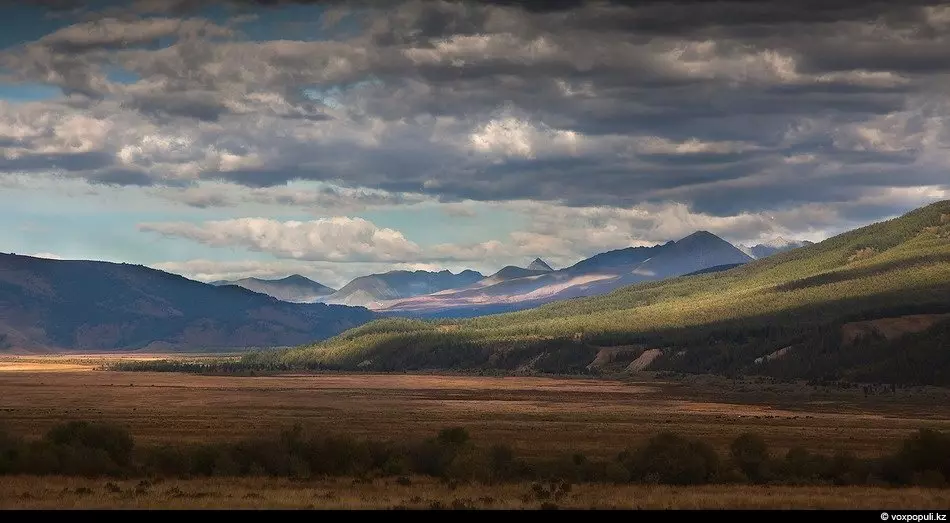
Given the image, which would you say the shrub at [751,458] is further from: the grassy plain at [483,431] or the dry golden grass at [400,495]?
the dry golden grass at [400,495]

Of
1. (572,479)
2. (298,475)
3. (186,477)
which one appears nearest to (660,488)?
(572,479)

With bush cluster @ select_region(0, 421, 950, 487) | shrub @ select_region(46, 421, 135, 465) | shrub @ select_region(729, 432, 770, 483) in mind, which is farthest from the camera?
shrub @ select_region(46, 421, 135, 465)

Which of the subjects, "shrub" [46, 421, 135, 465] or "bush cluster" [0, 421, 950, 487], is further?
"shrub" [46, 421, 135, 465]

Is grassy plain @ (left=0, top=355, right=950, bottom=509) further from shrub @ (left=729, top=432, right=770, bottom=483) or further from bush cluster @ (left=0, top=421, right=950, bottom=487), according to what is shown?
shrub @ (left=729, top=432, right=770, bottom=483)

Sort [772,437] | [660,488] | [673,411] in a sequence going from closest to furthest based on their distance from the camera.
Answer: [660,488]
[772,437]
[673,411]

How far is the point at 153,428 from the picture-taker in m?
123

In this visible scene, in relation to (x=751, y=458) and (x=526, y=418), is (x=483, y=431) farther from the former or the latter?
(x=751, y=458)

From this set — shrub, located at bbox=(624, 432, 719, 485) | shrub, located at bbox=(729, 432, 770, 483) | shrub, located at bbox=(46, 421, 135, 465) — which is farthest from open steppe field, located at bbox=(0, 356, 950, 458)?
shrub, located at bbox=(624, 432, 719, 485)

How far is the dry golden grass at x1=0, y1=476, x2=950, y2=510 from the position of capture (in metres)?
57.9

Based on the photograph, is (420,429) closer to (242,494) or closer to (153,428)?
(153,428)

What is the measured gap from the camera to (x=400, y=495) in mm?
65000

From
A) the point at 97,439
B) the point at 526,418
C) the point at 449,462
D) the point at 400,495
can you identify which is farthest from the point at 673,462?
the point at 526,418

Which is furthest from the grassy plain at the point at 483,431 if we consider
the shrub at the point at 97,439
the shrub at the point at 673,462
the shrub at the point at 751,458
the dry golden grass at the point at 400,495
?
the shrub at the point at 97,439

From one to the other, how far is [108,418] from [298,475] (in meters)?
70.7
